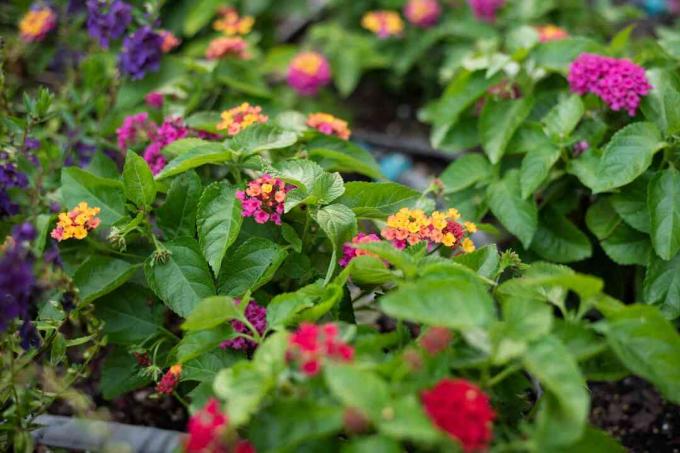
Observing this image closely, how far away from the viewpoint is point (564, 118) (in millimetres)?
1803

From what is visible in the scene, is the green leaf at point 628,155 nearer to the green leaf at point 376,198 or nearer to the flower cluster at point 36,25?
the green leaf at point 376,198

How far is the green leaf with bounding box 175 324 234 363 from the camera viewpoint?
132 centimetres

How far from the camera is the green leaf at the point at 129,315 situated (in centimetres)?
159

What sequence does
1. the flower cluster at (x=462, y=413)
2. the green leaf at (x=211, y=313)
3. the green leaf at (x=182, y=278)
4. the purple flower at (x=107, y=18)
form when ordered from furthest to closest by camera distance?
the purple flower at (x=107, y=18)
the green leaf at (x=182, y=278)
the green leaf at (x=211, y=313)
the flower cluster at (x=462, y=413)

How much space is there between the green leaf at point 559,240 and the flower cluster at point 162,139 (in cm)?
97

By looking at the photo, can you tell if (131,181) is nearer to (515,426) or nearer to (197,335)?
(197,335)

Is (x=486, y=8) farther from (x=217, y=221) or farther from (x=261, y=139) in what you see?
(x=217, y=221)

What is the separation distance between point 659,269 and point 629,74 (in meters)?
0.49

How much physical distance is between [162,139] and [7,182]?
0.38m

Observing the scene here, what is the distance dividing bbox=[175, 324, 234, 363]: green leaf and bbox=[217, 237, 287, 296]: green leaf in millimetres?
135

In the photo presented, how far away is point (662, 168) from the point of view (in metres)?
1.74

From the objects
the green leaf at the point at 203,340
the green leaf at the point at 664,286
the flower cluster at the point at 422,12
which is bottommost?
Answer: the green leaf at the point at 664,286

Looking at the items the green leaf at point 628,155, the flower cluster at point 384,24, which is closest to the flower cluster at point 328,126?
the green leaf at point 628,155

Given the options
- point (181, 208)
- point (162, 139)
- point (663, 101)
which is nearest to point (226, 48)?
point (162, 139)
